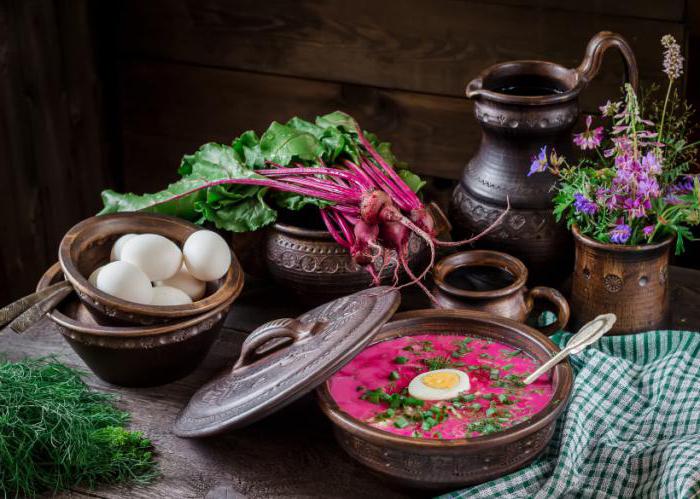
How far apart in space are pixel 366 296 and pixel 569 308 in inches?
17.6

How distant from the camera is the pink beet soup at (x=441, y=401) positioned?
132 centimetres

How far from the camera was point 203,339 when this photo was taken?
1.56m

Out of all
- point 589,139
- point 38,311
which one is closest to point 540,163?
point 589,139

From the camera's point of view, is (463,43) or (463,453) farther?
(463,43)

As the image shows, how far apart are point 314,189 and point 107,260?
16.1 inches

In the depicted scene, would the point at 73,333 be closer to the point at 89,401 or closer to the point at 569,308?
the point at 89,401

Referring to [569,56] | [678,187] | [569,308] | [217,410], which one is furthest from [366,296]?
[569,56]

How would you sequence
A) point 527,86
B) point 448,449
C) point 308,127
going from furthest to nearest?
1. point 308,127
2. point 527,86
3. point 448,449

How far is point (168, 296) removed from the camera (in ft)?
5.12

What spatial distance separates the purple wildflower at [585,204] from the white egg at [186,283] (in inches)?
27.1

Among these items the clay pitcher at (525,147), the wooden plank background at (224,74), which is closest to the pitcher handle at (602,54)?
the clay pitcher at (525,147)

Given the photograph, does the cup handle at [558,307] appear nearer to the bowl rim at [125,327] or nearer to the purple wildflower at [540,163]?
the purple wildflower at [540,163]

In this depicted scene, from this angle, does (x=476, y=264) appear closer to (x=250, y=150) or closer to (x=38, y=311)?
(x=250, y=150)

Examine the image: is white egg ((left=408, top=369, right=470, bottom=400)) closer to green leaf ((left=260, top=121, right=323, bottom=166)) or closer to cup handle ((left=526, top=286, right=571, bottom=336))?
cup handle ((left=526, top=286, right=571, bottom=336))
